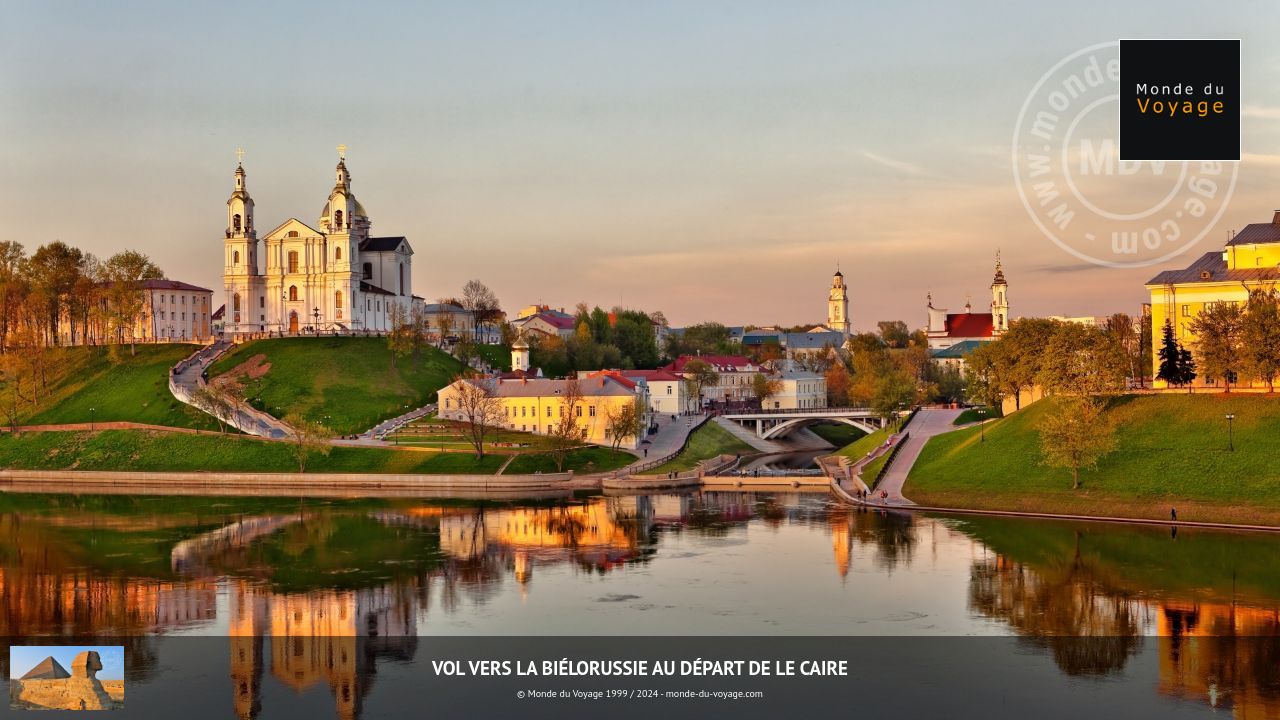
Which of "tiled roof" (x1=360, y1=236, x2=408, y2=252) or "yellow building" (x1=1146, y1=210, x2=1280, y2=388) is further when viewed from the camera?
"tiled roof" (x1=360, y1=236, x2=408, y2=252)

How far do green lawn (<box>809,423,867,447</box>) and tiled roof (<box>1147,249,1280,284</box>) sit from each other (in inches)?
1801

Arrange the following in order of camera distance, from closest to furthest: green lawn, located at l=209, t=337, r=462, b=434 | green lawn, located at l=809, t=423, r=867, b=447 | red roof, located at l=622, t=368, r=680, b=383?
1. green lawn, located at l=209, t=337, r=462, b=434
2. red roof, located at l=622, t=368, r=680, b=383
3. green lawn, located at l=809, t=423, r=867, b=447

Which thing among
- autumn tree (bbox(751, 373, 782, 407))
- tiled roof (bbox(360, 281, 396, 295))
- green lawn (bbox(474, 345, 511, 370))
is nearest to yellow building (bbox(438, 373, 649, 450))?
green lawn (bbox(474, 345, 511, 370))

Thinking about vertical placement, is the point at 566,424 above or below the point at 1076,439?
A: below

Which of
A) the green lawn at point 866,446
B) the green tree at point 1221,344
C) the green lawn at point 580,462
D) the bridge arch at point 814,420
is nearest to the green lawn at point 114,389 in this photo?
the green lawn at point 580,462

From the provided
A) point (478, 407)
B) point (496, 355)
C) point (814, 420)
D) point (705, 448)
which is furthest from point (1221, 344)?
point (496, 355)

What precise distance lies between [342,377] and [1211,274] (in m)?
68.2

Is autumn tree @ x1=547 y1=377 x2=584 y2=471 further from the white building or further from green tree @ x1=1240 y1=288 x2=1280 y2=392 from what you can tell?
green tree @ x1=1240 y1=288 x2=1280 y2=392

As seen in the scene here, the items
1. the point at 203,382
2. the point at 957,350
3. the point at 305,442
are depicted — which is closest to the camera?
the point at 305,442

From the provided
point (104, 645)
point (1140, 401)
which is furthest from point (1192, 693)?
point (1140, 401)

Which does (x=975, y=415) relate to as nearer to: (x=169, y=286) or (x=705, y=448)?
(x=705, y=448)

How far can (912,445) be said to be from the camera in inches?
3327

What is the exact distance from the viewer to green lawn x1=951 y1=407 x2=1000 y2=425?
303 feet

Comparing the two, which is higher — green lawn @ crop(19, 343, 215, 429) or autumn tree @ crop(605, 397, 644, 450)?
green lawn @ crop(19, 343, 215, 429)
